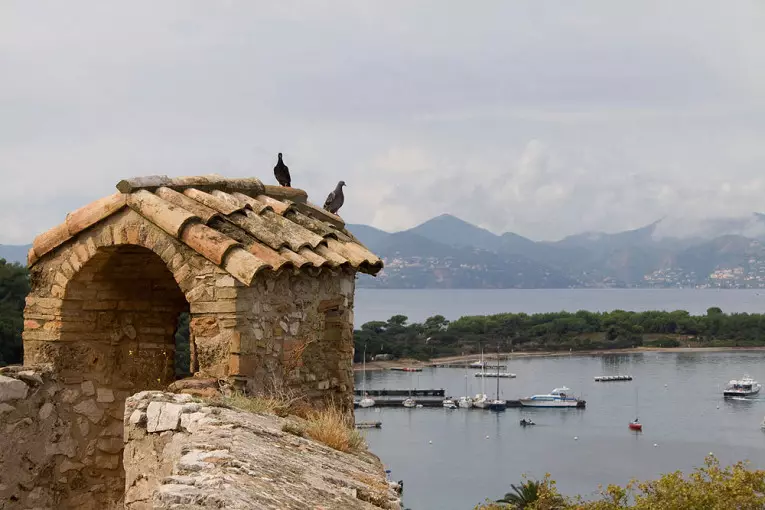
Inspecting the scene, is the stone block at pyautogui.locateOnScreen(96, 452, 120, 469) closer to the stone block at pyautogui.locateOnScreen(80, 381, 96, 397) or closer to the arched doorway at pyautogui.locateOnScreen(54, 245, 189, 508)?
the arched doorway at pyautogui.locateOnScreen(54, 245, 189, 508)

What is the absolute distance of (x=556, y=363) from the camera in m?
123

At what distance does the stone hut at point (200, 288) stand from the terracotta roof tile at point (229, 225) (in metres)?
0.01

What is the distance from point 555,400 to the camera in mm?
92750

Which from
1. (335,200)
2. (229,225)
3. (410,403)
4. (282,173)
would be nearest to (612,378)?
(410,403)

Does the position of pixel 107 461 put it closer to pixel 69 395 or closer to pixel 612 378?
pixel 69 395

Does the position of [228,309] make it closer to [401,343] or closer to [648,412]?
[648,412]

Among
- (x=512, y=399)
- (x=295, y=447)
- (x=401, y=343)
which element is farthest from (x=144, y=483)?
(x=401, y=343)

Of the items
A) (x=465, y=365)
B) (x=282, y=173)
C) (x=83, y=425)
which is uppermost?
(x=282, y=173)

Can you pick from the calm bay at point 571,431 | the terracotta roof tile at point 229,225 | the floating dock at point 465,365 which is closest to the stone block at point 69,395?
the terracotta roof tile at point 229,225

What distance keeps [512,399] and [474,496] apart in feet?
136

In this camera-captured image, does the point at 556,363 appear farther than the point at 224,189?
Yes

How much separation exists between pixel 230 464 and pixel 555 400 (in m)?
91.3

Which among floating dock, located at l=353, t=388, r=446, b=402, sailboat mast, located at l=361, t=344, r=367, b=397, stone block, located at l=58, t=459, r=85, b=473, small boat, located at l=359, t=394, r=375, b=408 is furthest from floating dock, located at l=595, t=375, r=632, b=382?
stone block, located at l=58, t=459, r=85, b=473

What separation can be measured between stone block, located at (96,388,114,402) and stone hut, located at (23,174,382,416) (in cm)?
1
